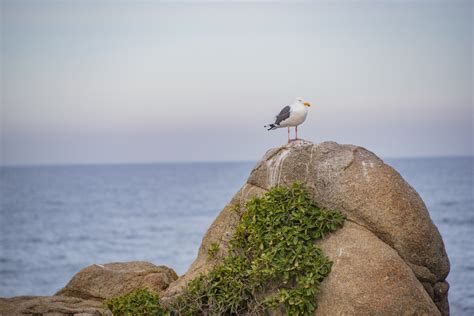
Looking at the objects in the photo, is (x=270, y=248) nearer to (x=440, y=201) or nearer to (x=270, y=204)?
(x=270, y=204)

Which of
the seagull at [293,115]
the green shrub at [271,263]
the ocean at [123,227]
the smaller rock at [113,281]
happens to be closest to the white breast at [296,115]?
the seagull at [293,115]

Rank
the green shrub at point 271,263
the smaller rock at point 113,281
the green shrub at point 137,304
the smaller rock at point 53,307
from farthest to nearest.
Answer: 1. the smaller rock at point 113,281
2. the smaller rock at point 53,307
3. the green shrub at point 137,304
4. the green shrub at point 271,263

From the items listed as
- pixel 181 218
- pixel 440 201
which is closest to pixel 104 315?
pixel 181 218

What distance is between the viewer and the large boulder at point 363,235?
35.8 ft

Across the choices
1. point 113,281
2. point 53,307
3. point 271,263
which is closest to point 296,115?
point 271,263

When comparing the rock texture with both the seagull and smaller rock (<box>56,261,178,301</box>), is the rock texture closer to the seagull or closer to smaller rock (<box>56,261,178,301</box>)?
smaller rock (<box>56,261,178,301</box>)

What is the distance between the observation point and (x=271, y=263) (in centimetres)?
1153

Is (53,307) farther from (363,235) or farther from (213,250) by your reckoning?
(363,235)

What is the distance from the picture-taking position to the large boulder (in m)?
10.9

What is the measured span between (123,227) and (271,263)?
159 feet

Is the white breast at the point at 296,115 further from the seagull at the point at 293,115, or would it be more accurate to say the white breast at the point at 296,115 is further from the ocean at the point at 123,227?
the ocean at the point at 123,227

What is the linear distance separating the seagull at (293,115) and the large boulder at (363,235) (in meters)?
0.55

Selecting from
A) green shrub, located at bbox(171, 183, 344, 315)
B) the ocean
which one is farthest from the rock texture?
the ocean

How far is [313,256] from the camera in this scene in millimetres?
11367
